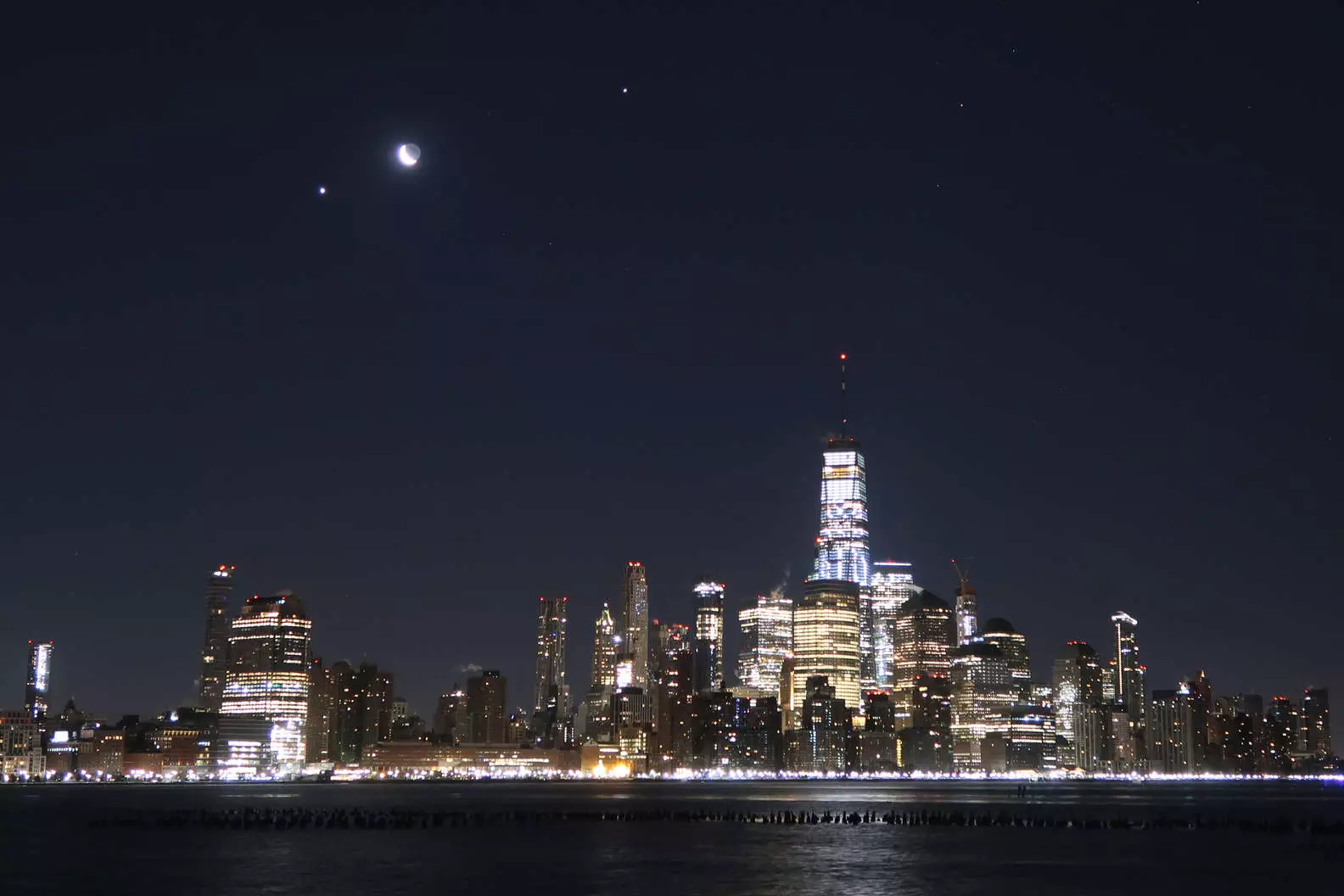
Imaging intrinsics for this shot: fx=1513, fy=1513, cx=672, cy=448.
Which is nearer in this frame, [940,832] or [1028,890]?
[1028,890]

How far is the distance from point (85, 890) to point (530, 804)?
121539 millimetres

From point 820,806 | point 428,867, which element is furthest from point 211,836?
point 820,806

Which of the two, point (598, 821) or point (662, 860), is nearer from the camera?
point (662, 860)

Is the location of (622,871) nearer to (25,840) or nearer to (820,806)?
(25,840)

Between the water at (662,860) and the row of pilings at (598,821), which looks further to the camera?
the row of pilings at (598,821)

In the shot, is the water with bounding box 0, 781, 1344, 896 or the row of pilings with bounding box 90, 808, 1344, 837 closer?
the water with bounding box 0, 781, 1344, 896

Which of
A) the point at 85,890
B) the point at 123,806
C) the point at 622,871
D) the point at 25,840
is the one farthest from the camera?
the point at 123,806

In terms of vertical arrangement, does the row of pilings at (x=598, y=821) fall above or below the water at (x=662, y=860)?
below

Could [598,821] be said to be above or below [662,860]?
below

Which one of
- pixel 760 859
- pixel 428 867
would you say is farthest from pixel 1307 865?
pixel 428 867

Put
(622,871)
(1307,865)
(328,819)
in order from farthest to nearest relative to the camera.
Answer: (328,819) → (1307,865) → (622,871)

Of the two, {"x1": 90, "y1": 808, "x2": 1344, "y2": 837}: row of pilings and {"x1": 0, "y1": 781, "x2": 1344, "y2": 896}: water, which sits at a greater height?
{"x1": 0, "y1": 781, "x2": 1344, "y2": 896}: water

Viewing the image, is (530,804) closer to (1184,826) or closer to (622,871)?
(1184,826)

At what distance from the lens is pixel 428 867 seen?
86.6m
